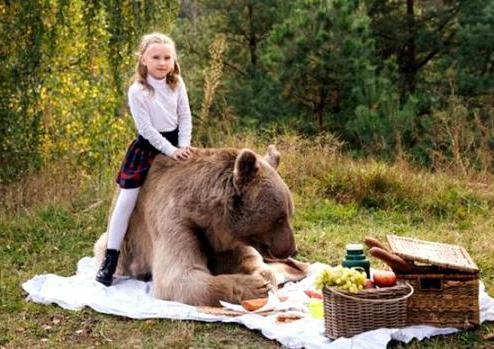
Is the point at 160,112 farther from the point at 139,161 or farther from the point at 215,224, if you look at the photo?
the point at 215,224

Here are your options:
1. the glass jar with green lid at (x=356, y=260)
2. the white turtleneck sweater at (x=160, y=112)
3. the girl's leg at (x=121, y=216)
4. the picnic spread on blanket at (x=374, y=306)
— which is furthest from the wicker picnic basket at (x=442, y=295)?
the girl's leg at (x=121, y=216)

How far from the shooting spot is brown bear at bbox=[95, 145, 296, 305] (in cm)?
525

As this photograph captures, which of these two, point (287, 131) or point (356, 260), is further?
point (287, 131)

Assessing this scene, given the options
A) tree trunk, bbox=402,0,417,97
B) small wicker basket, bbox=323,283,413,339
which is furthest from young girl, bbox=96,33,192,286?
tree trunk, bbox=402,0,417,97

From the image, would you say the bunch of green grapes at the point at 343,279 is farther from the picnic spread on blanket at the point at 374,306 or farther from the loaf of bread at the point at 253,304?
the loaf of bread at the point at 253,304

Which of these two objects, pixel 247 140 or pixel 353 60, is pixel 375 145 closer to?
pixel 353 60

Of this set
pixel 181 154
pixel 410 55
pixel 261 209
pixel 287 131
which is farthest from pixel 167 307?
pixel 410 55

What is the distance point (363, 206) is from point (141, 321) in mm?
3994

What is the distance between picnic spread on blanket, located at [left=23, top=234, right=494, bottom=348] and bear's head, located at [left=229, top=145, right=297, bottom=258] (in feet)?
1.13

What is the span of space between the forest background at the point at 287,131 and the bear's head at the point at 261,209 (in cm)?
80

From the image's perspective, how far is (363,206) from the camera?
8.58m

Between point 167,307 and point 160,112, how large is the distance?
1416mm

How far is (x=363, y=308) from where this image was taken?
446cm

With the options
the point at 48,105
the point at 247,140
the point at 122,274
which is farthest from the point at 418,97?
the point at 122,274
